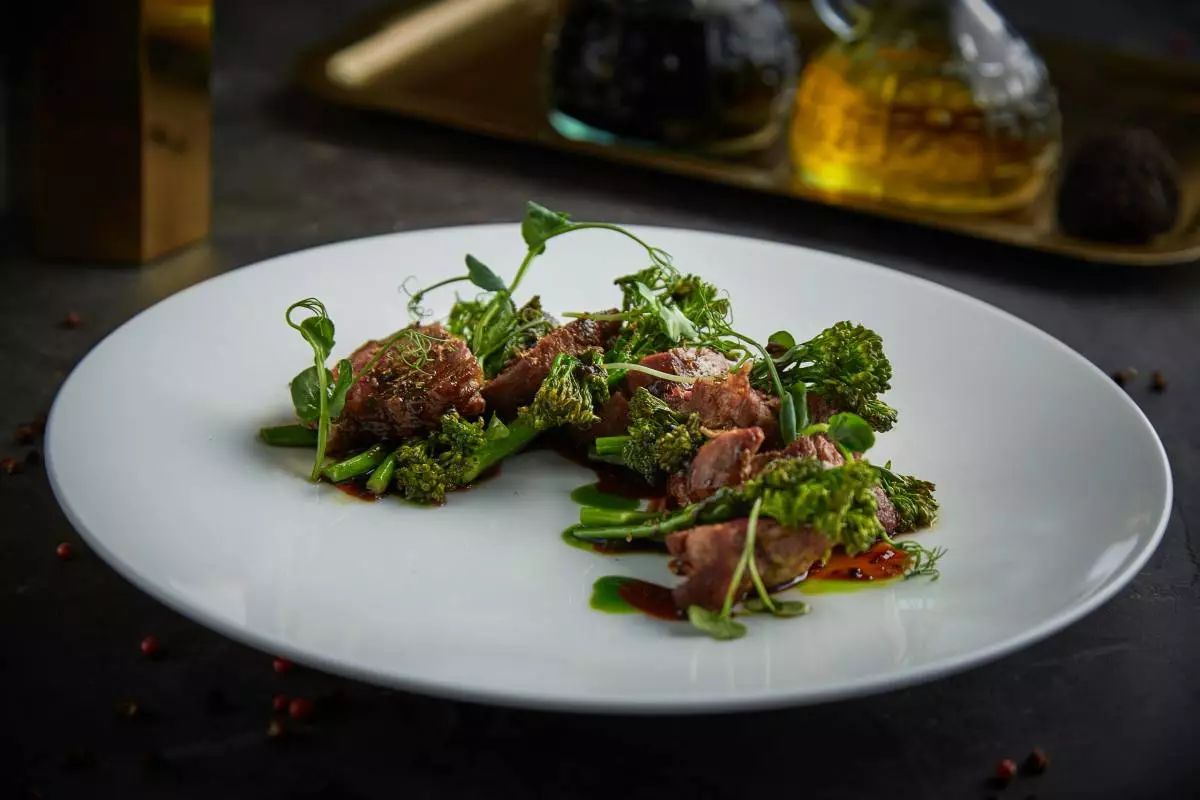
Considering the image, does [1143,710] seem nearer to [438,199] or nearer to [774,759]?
[774,759]

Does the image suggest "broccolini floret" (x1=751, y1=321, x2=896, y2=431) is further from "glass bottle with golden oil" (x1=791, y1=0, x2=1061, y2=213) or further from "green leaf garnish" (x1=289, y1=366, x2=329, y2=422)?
"glass bottle with golden oil" (x1=791, y1=0, x2=1061, y2=213)

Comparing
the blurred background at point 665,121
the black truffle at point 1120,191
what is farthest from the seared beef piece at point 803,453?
the black truffle at point 1120,191

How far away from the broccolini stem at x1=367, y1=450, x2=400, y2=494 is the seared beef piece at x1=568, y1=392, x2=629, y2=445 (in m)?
0.26

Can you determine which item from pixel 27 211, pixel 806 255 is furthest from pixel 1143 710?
pixel 27 211

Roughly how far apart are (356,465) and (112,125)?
46.1 inches

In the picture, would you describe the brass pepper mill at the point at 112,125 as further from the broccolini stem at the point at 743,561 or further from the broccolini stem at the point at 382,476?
the broccolini stem at the point at 743,561

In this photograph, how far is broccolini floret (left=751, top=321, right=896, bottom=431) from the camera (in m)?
1.95

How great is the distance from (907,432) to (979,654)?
64 cm

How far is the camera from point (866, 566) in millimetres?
1797

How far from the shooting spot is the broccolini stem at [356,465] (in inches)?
75.4

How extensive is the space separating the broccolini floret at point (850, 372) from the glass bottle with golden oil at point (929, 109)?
113 cm

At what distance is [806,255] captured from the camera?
2.52 meters

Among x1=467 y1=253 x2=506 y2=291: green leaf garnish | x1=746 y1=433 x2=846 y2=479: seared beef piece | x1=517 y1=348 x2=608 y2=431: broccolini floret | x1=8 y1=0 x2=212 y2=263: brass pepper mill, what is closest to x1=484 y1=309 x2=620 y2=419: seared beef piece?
x1=517 y1=348 x2=608 y2=431: broccolini floret

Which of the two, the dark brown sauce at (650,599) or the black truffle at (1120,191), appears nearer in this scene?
the dark brown sauce at (650,599)
